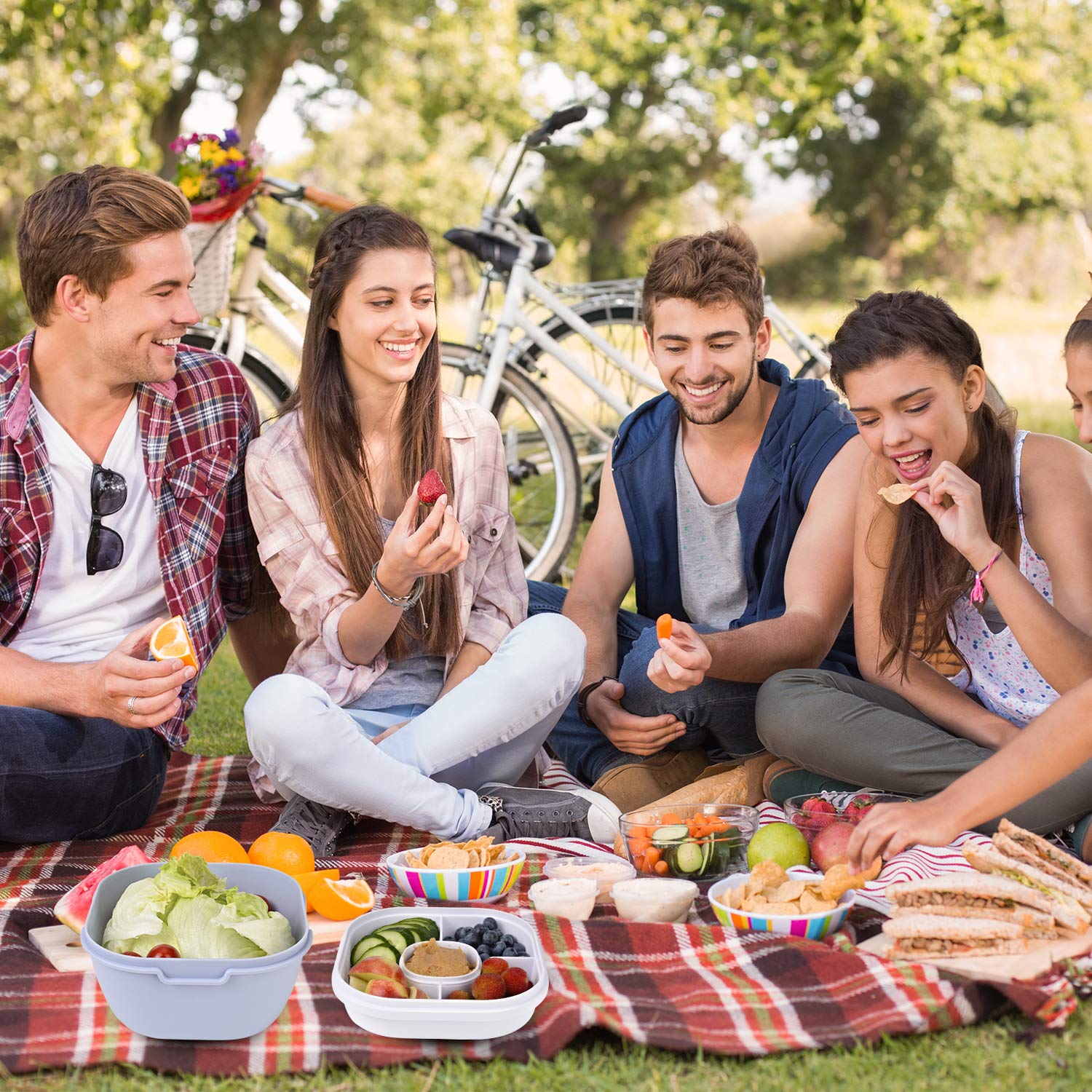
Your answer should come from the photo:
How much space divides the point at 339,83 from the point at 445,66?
3.12 m

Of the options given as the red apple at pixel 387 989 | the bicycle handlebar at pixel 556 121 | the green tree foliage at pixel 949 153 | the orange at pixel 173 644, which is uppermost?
the green tree foliage at pixel 949 153

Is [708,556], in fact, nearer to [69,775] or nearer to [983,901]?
[983,901]

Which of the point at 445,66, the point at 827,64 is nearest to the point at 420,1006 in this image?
the point at 827,64

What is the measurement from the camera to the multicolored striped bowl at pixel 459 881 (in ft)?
9.78

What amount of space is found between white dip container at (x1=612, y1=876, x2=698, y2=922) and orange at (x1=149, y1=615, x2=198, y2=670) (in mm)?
1185

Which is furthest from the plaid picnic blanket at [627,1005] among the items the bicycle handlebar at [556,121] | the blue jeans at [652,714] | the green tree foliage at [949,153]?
the green tree foliage at [949,153]

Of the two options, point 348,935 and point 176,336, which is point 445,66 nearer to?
point 176,336

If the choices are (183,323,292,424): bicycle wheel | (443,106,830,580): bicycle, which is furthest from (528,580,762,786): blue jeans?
(183,323,292,424): bicycle wheel

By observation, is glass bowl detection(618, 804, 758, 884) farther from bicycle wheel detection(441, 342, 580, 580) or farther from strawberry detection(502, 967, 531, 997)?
bicycle wheel detection(441, 342, 580, 580)

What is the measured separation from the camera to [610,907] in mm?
3066

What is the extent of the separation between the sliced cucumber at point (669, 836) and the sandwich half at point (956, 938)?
66cm

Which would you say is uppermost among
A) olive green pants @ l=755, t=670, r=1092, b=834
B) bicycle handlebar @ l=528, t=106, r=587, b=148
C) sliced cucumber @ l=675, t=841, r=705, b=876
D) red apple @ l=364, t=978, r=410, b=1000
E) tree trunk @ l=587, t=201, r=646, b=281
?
tree trunk @ l=587, t=201, r=646, b=281

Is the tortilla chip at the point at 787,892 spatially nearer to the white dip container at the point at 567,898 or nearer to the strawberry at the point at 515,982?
the white dip container at the point at 567,898

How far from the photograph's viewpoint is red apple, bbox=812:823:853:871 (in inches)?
120
